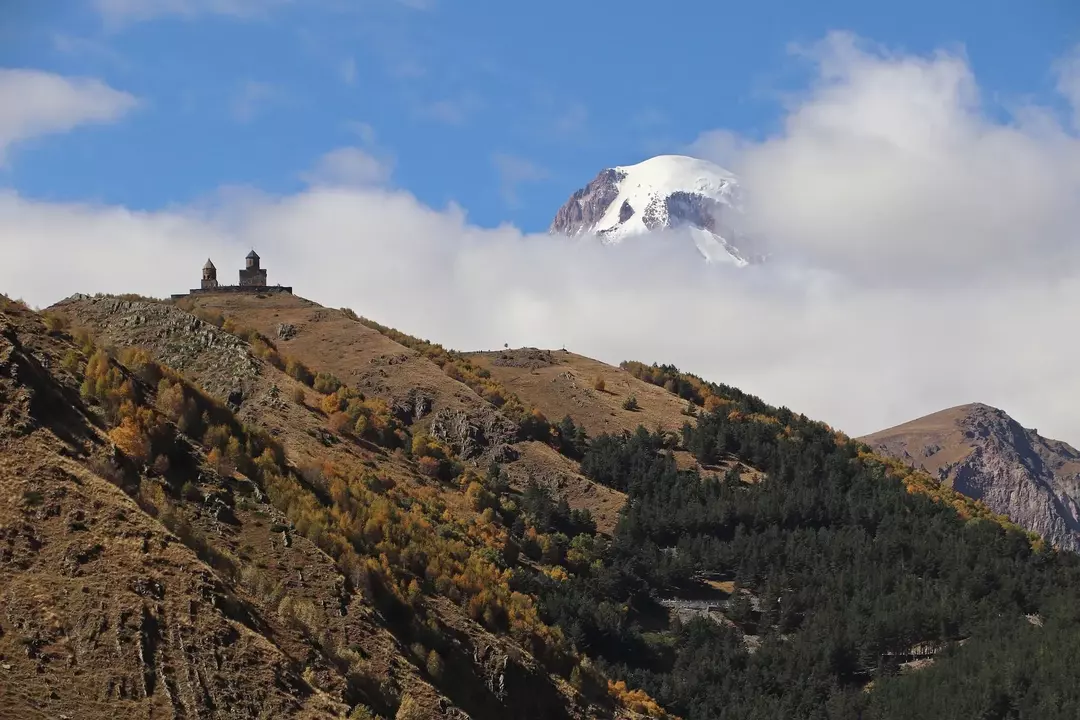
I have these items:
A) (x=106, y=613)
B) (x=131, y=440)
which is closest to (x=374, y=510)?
(x=131, y=440)

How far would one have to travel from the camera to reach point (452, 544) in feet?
Result: 277

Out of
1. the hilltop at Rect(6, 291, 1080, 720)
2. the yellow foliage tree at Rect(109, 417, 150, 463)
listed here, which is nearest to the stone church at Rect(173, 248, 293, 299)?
the hilltop at Rect(6, 291, 1080, 720)

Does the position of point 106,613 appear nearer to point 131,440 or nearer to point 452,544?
point 131,440

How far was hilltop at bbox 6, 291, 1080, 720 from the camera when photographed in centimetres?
4631

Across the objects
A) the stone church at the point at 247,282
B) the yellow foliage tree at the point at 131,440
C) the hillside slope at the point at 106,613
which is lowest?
the hillside slope at the point at 106,613

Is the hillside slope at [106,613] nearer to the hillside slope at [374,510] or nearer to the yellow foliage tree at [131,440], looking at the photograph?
the hillside slope at [374,510]

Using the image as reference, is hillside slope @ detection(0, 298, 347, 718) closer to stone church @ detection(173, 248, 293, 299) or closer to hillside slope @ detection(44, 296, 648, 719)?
hillside slope @ detection(44, 296, 648, 719)

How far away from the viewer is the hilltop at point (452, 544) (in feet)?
152

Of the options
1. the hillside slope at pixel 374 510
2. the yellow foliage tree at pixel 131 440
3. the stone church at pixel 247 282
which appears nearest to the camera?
the yellow foliage tree at pixel 131 440

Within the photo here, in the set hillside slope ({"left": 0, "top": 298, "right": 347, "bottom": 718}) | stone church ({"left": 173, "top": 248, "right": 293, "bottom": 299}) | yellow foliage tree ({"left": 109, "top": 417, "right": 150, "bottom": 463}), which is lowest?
hillside slope ({"left": 0, "top": 298, "right": 347, "bottom": 718})

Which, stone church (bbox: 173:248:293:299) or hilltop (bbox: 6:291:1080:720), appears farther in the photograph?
stone church (bbox: 173:248:293:299)

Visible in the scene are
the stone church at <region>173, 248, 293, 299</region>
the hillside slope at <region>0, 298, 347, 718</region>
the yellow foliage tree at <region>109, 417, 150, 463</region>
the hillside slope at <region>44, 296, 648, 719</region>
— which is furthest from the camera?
the stone church at <region>173, 248, 293, 299</region>

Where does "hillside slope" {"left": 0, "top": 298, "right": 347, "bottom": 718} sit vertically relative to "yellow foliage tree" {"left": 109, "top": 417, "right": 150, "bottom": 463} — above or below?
below

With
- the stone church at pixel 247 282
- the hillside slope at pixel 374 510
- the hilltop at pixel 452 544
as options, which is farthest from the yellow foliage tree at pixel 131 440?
the stone church at pixel 247 282
